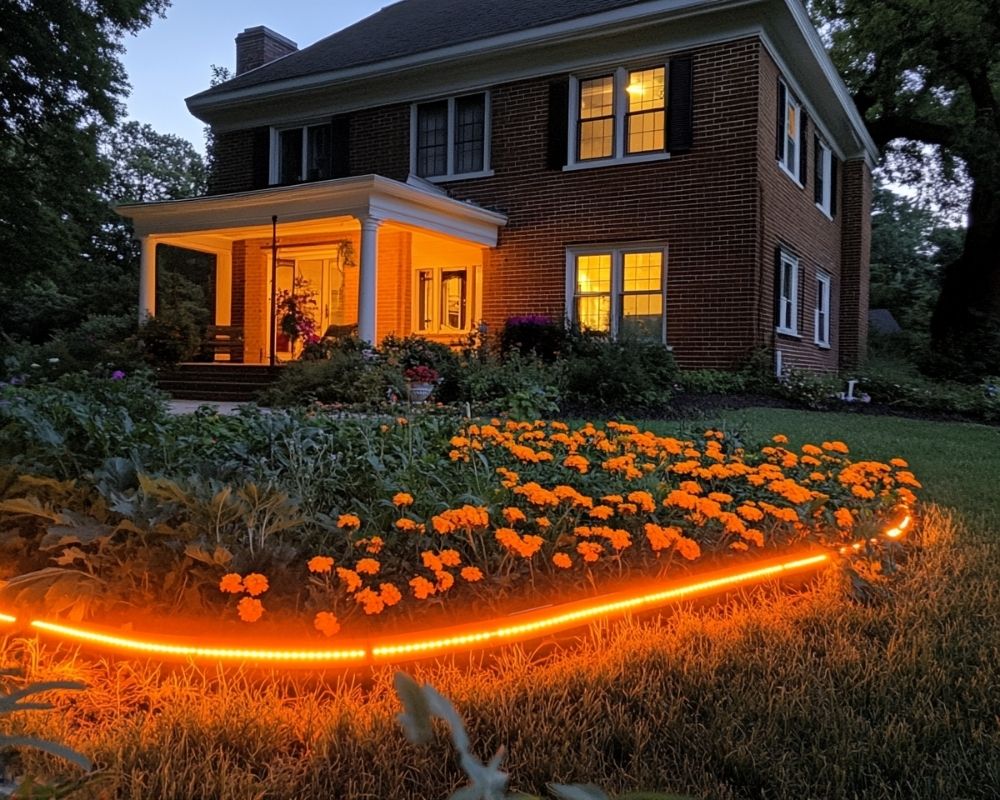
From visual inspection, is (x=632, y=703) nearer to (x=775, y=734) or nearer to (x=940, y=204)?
(x=775, y=734)

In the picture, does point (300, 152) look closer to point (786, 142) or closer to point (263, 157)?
point (263, 157)

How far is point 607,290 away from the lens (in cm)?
1216

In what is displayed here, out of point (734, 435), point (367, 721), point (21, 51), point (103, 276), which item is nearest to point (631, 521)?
point (367, 721)

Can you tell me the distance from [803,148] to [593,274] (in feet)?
16.4

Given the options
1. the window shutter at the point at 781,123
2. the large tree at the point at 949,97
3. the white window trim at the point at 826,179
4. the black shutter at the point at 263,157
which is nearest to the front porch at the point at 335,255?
the black shutter at the point at 263,157

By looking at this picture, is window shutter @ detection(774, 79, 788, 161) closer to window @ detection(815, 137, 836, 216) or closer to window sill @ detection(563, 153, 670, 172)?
window sill @ detection(563, 153, 670, 172)

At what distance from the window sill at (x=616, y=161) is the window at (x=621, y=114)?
0.18 ft

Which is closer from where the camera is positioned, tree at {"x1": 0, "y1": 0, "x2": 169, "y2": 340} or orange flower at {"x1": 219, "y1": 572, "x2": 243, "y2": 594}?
orange flower at {"x1": 219, "y1": 572, "x2": 243, "y2": 594}

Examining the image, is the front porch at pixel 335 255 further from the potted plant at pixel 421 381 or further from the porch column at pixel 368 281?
the potted plant at pixel 421 381

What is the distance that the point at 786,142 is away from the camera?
496 inches

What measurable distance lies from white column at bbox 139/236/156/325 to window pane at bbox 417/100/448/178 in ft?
15.9

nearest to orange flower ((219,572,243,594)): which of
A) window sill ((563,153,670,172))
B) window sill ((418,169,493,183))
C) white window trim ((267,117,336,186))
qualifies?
window sill ((563,153,670,172))

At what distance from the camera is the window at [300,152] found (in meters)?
14.4

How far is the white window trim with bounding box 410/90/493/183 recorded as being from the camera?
12.8m
